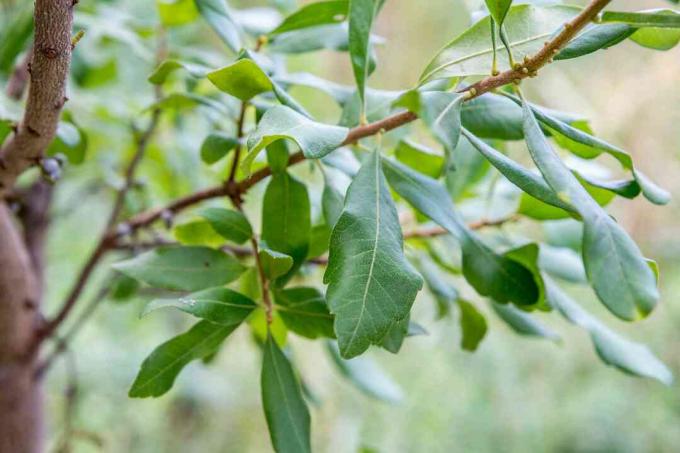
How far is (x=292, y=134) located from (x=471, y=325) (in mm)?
255

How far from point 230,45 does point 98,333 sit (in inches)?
52.7

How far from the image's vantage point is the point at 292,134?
0.99 ft

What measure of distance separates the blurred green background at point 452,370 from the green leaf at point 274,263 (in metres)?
0.95

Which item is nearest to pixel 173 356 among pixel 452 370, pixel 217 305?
pixel 217 305

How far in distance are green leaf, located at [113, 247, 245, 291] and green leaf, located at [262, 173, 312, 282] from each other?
4 centimetres

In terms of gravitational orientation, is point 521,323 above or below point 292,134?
below

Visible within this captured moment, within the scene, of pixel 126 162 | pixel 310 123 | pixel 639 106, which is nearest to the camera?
pixel 310 123

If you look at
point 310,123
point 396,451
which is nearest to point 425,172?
point 310,123

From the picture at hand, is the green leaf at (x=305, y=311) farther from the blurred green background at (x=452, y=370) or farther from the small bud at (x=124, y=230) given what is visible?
the blurred green background at (x=452, y=370)

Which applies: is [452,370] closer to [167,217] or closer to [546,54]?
[167,217]

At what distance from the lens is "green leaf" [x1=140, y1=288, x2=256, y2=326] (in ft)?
1.13

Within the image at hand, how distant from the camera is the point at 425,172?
487mm

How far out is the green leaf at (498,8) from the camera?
1.06 feet

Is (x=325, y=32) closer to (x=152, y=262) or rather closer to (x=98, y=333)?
(x=152, y=262)
